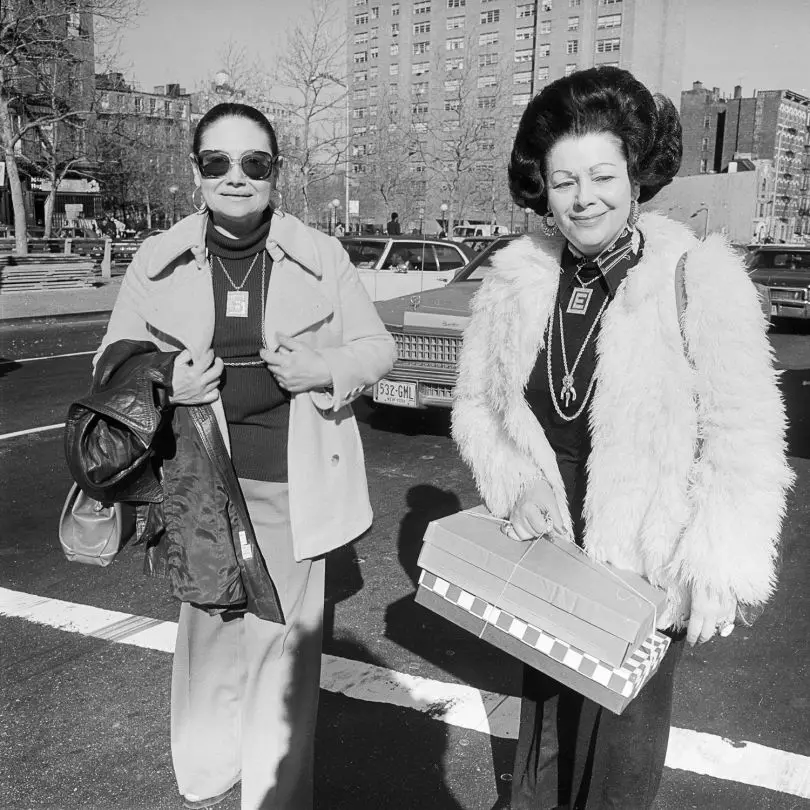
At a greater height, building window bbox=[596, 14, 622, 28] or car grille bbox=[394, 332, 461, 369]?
building window bbox=[596, 14, 622, 28]

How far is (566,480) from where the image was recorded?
88.5 inches

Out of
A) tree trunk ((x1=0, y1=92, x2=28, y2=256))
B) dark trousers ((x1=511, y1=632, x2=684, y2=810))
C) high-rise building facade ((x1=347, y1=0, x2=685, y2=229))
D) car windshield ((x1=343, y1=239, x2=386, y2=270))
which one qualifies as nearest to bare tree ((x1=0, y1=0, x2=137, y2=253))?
tree trunk ((x1=0, y1=92, x2=28, y2=256))

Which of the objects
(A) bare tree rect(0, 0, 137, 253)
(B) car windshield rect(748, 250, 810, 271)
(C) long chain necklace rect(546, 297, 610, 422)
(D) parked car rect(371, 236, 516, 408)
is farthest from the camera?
(A) bare tree rect(0, 0, 137, 253)

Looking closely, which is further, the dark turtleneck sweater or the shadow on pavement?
the shadow on pavement

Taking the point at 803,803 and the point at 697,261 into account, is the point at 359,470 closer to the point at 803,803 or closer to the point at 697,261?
the point at 697,261

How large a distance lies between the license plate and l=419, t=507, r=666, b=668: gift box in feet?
16.6

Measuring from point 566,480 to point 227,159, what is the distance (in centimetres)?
131

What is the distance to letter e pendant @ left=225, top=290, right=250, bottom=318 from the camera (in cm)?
248

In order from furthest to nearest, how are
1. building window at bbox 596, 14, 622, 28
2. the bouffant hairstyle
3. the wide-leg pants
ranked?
building window at bbox 596, 14, 622, 28 → the wide-leg pants → the bouffant hairstyle

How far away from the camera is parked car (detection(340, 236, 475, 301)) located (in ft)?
35.8

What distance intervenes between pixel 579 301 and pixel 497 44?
10012cm

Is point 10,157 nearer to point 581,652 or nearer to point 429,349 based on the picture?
point 429,349

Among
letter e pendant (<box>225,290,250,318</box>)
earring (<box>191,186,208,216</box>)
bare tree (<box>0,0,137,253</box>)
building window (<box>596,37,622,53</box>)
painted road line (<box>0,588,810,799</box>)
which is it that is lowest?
painted road line (<box>0,588,810,799</box>)

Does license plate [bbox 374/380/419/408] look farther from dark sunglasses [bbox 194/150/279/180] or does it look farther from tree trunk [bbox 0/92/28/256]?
tree trunk [bbox 0/92/28/256]
